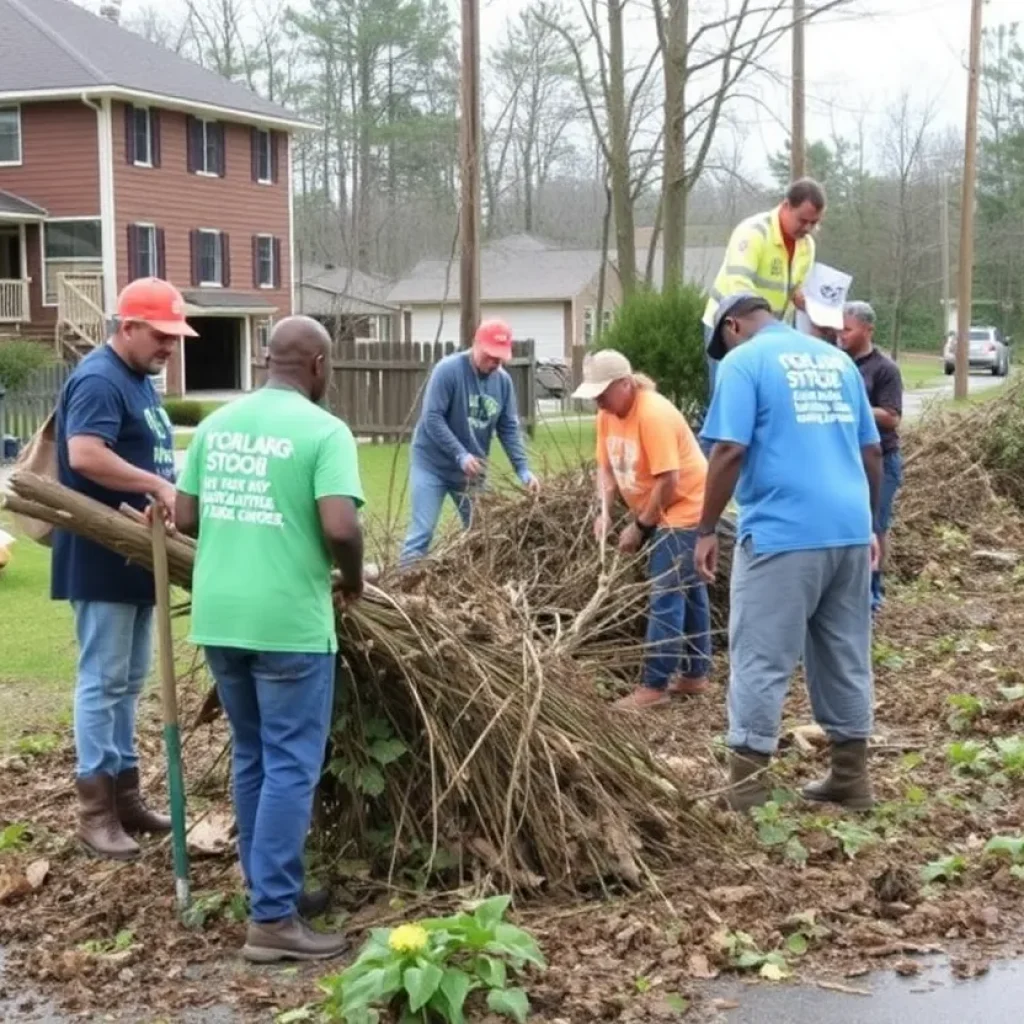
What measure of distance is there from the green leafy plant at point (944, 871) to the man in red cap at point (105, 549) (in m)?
2.62

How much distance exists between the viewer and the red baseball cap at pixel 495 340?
9484 mm

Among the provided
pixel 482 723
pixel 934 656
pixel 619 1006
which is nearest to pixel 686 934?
pixel 619 1006

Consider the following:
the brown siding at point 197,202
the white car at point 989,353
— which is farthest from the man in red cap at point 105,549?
the white car at point 989,353

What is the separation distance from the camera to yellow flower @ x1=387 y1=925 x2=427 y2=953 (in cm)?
416

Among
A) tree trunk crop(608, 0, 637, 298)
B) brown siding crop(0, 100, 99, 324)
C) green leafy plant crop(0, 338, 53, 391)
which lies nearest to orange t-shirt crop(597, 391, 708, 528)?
green leafy plant crop(0, 338, 53, 391)

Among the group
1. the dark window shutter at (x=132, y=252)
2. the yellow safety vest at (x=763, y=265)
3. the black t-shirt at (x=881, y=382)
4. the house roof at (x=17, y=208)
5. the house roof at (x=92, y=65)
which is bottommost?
the black t-shirt at (x=881, y=382)

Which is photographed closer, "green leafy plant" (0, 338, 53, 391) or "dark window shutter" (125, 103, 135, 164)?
"green leafy plant" (0, 338, 53, 391)

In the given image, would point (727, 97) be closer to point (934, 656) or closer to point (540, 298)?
point (934, 656)

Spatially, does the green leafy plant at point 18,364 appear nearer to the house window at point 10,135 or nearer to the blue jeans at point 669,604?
the house window at point 10,135

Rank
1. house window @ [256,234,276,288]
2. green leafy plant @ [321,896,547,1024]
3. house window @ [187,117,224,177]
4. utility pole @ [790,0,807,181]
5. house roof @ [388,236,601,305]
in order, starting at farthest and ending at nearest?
house roof @ [388,236,601,305] < house window @ [256,234,276,288] < house window @ [187,117,224,177] < utility pole @ [790,0,807,181] < green leafy plant @ [321,896,547,1024]

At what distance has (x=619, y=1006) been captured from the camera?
4.30 metres

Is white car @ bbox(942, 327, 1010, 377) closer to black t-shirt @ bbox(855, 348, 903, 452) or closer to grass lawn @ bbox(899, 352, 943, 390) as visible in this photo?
grass lawn @ bbox(899, 352, 943, 390)

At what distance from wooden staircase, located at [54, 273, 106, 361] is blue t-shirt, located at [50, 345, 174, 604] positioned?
33374mm

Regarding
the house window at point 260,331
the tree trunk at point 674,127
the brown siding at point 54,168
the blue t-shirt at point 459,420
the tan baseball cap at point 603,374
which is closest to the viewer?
the tan baseball cap at point 603,374
